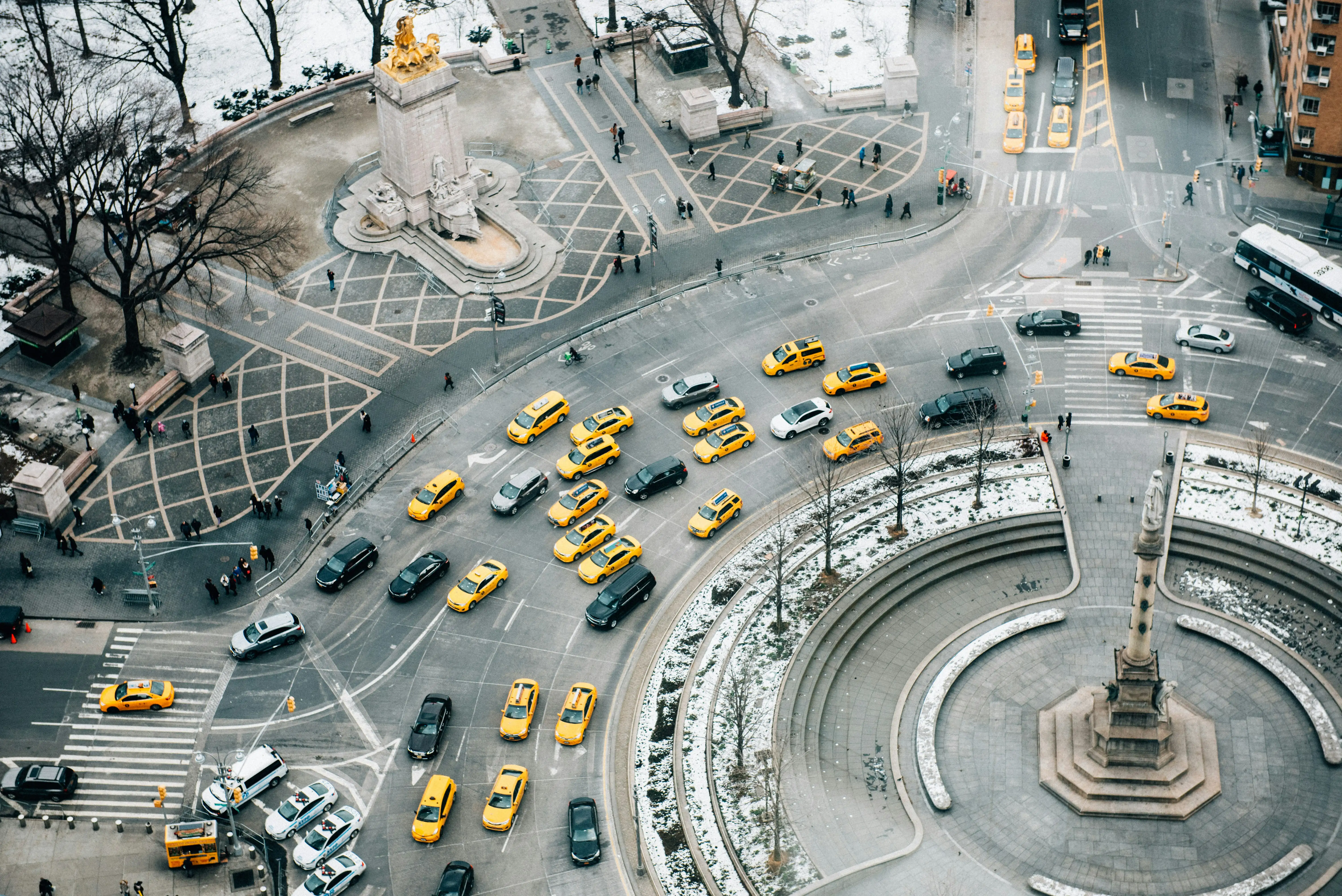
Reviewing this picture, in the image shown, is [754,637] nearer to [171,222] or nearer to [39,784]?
[39,784]

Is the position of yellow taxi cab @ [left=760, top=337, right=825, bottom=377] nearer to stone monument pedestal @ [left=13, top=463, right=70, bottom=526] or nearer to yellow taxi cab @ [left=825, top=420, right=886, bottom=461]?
yellow taxi cab @ [left=825, top=420, right=886, bottom=461]

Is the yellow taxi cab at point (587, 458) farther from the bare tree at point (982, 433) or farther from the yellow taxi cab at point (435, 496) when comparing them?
the bare tree at point (982, 433)

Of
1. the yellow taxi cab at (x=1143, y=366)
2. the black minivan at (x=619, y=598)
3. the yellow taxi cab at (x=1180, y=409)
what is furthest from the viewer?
the yellow taxi cab at (x=1143, y=366)

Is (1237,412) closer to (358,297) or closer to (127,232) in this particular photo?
(358,297)

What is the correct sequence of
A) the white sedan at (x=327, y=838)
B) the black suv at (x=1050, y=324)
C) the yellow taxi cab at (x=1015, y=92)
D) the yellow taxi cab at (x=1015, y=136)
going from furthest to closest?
the yellow taxi cab at (x=1015, y=92)
the yellow taxi cab at (x=1015, y=136)
the black suv at (x=1050, y=324)
the white sedan at (x=327, y=838)

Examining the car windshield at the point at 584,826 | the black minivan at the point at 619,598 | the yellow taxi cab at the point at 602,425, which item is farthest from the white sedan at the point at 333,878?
the yellow taxi cab at the point at 602,425

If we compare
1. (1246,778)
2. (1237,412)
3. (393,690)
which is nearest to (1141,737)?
(1246,778)

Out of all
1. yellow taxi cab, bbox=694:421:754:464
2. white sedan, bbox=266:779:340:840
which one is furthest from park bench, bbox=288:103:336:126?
white sedan, bbox=266:779:340:840

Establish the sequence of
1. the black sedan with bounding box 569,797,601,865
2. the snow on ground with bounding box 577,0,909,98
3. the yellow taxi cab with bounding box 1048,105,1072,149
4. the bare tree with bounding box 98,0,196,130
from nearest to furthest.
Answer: the black sedan with bounding box 569,797,601,865
the yellow taxi cab with bounding box 1048,105,1072,149
the bare tree with bounding box 98,0,196,130
the snow on ground with bounding box 577,0,909,98
